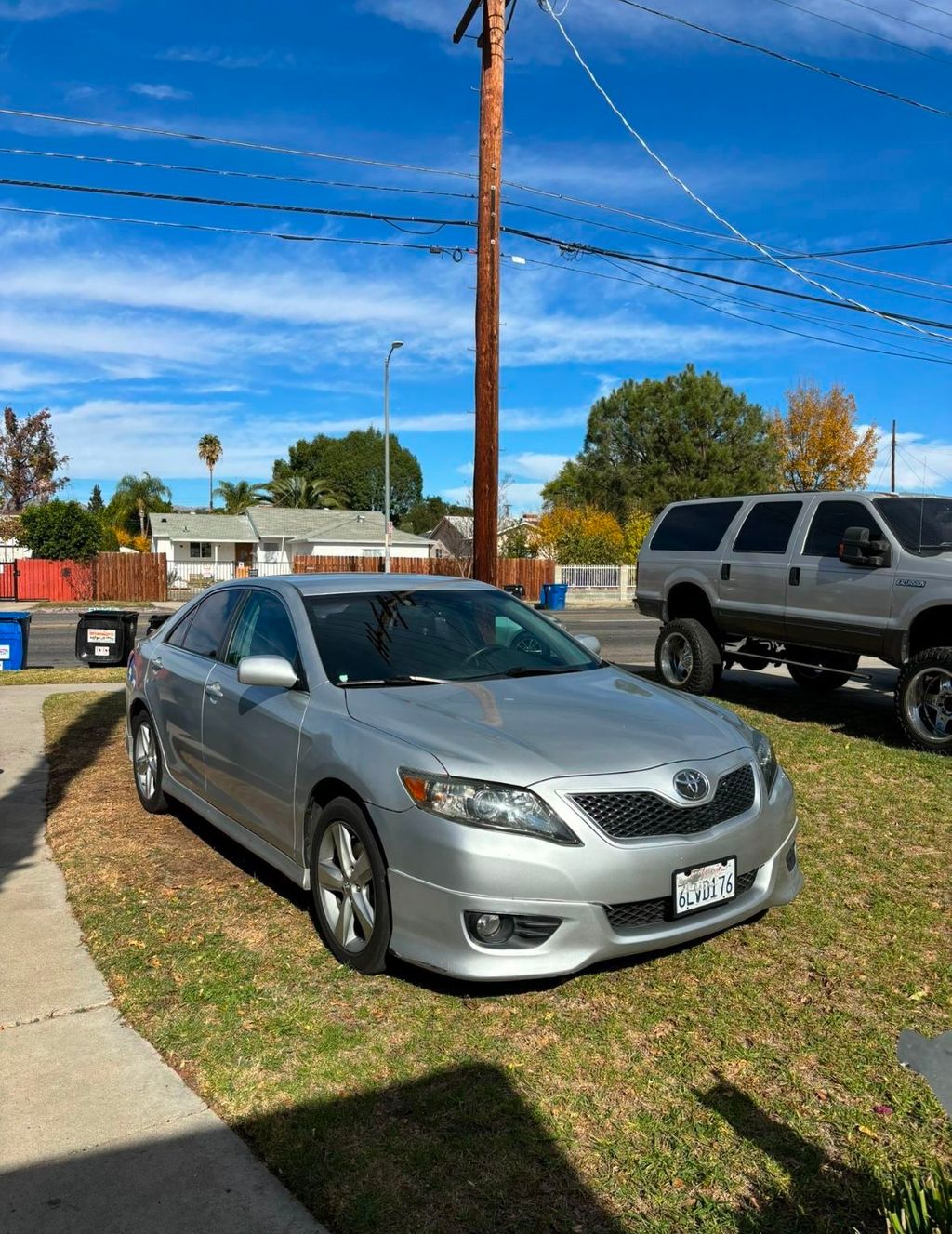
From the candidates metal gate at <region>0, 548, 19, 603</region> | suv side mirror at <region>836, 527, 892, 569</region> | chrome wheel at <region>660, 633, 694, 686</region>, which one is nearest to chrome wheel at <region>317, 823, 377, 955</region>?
suv side mirror at <region>836, 527, 892, 569</region>

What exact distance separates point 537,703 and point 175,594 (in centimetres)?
3842

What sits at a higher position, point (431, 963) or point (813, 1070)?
point (431, 963)

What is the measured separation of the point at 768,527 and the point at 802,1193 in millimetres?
7445

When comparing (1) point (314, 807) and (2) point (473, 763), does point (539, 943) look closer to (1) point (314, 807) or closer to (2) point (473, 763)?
(2) point (473, 763)

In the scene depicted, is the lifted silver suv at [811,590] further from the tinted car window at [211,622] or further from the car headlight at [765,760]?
the tinted car window at [211,622]

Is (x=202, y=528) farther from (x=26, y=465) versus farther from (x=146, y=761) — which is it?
(x=146, y=761)

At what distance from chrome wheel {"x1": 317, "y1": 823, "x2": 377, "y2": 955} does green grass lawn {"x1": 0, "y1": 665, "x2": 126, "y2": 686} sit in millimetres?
9464

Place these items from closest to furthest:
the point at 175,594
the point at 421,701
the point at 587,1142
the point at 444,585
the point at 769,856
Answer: the point at 587,1142 → the point at 769,856 → the point at 421,701 → the point at 444,585 → the point at 175,594

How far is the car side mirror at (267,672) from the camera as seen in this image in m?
4.30

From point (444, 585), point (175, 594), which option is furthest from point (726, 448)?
point (444, 585)

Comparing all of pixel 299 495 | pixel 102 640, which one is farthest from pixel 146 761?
pixel 299 495

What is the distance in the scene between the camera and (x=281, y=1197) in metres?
2.60

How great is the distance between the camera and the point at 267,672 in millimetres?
4297

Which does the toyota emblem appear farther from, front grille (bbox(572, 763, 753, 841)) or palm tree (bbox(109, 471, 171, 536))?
palm tree (bbox(109, 471, 171, 536))
